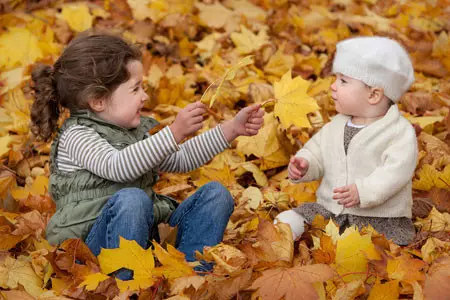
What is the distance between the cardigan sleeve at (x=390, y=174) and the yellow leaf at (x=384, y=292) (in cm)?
36

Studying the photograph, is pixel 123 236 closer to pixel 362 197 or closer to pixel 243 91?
pixel 362 197

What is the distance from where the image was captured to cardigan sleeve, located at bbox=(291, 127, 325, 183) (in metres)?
2.53

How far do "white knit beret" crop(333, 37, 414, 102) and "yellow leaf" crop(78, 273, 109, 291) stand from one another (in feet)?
3.61

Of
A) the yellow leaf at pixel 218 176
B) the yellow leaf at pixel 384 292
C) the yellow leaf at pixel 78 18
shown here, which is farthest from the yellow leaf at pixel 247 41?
the yellow leaf at pixel 384 292

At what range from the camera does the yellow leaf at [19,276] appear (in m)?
2.26

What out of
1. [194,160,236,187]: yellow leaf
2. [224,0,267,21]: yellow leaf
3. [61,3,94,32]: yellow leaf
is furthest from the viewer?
[224,0,267,21]: yellow leaf

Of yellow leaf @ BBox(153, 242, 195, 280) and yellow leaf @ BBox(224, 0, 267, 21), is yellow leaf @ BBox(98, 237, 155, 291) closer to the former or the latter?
yellow leaf @ BBox(153, 242, 195, 280)

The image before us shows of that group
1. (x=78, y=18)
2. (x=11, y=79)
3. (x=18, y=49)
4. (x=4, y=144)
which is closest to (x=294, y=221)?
(x=4, y=144)

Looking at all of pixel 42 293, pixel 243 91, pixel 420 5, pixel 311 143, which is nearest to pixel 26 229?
pixel 42 293

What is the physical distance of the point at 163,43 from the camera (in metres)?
4.43

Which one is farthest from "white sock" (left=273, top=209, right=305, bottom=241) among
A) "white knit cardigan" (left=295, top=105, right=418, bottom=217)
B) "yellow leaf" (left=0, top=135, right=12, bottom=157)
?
"yellow leaf" (left=0, top=135, right=12, bottom=157)

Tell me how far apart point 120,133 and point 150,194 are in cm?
26

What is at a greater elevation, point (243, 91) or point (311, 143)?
point (311, 143)

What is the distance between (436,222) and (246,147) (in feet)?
3.22
